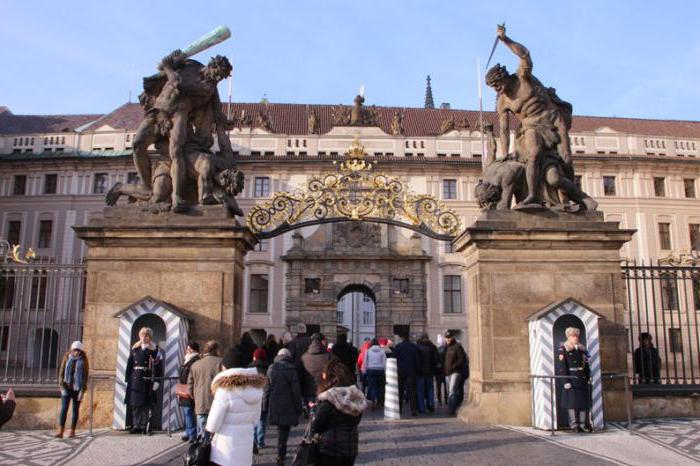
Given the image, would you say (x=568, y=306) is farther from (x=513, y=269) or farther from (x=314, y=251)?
(x=314, y=251)

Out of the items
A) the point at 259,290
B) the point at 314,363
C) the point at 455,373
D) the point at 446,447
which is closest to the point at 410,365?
the point at 455,373

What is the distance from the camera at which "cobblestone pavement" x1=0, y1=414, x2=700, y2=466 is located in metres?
7.51

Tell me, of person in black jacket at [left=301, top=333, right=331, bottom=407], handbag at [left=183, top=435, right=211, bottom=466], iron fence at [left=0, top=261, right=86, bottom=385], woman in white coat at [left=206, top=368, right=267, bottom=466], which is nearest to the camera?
handbag at [left=183, top=435, right=211, bottom=466]

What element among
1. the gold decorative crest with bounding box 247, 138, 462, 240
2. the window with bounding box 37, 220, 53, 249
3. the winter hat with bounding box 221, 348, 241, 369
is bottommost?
the winter hat with bounding box 221, 348, 241, 369

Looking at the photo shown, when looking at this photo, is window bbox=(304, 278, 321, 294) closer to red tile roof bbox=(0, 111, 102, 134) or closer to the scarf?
red tile roof bbox=(0, 111, 102, 134)

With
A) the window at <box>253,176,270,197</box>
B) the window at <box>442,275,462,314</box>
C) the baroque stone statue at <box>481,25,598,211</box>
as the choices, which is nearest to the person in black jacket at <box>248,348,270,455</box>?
the baroque stone statue at <box>481,25,598,211</box>

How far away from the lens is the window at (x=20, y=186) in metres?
40.3

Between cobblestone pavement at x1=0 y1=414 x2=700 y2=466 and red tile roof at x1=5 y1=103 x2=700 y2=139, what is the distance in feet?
119

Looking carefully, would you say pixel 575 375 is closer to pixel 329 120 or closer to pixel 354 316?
pixel 329 120

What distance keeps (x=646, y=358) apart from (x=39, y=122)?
4706cm

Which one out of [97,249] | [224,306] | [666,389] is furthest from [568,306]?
[97,249]

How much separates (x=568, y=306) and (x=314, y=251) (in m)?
29.3

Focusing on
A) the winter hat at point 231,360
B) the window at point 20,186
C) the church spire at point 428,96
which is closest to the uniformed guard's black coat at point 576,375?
the winter hat at point 231,360

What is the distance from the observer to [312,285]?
126 ft
